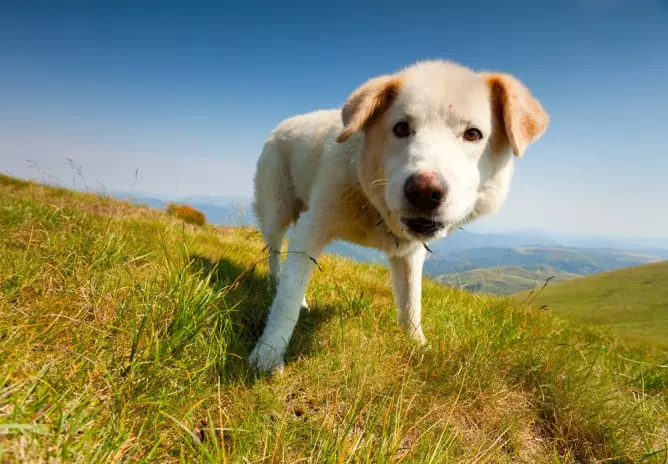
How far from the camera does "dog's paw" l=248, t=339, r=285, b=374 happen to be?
273cm

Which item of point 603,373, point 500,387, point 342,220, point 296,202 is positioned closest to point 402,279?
point 342,220

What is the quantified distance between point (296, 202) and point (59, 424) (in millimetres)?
3898

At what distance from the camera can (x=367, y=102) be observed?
314 centimetres

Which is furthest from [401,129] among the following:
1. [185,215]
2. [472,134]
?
[185,215]

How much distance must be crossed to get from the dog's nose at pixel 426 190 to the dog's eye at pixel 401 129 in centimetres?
67

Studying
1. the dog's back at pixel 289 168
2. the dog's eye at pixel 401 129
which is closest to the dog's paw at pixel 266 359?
the dog's back at pixel 289 168

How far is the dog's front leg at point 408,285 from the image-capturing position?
156 inches

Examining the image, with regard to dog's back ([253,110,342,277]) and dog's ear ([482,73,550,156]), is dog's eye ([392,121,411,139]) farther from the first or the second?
dog's back ([253,110,342,277])

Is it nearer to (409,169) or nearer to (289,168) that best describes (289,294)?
(409,169)

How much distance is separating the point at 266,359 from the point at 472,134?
248 centimetres

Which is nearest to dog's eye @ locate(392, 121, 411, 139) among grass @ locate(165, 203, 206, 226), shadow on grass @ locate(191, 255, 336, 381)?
shadow on grass @ locate(191, 255, 336, 381)

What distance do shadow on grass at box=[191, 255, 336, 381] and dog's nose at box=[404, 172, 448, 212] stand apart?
1360mm

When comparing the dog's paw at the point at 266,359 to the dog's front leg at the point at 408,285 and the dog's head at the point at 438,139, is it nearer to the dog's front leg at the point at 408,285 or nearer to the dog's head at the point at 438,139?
the dog's head at the point at 438,139

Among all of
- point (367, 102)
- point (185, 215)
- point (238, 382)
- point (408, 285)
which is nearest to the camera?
point (238, 382)
